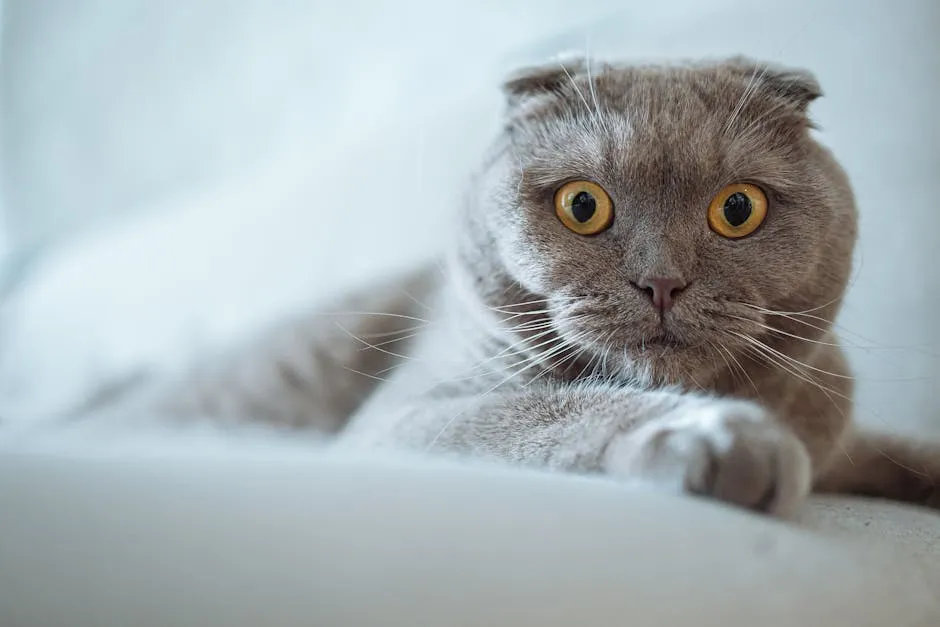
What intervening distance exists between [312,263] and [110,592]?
2.86 feet

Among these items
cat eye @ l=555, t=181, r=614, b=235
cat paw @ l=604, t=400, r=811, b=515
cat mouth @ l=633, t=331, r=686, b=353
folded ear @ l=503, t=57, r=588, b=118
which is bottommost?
cat paw @ l=604, t=400, r=811, b=515

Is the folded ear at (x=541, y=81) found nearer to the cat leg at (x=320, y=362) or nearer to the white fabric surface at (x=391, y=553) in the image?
the cat leg at (x=320, y=362)

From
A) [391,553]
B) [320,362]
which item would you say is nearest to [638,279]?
[391,553]

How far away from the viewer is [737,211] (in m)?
0.84

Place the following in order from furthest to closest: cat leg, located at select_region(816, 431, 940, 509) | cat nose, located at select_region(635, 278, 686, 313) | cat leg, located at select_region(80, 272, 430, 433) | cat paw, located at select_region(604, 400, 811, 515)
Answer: cat leg, located at select_region(80, 272, 430, 433) < cat leg, located at select_region(816, 431, 940, 509) < cat nose, located at select_region(635, 278, 686, 313) < cat paw, located at select_region(604, 400, 811, 515)

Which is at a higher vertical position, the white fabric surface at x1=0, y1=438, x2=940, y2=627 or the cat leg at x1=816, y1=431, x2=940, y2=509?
the white fabric surface at x1=0, y1=438, x2=940, y2=627

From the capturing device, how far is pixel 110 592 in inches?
15.6

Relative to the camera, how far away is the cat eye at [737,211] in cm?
83

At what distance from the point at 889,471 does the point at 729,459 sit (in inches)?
26.4

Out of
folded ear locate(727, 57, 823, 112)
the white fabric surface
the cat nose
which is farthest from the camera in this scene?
folded ear locate(727, 57, 823, 112)

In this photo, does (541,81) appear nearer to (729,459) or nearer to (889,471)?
(729,459)

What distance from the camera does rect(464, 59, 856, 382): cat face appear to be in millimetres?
797

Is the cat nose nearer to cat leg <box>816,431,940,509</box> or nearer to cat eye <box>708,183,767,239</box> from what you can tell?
cat eye <box>708,183,767,239</box>

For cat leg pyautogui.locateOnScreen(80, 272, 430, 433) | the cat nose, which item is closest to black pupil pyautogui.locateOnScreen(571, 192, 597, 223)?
the cat nose
